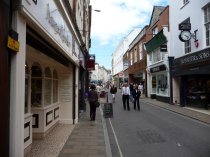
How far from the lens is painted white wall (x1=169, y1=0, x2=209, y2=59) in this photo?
10625 millimetres

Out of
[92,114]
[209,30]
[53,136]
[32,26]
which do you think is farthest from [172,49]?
[32,26]

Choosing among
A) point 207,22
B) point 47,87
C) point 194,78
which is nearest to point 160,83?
point 194,78

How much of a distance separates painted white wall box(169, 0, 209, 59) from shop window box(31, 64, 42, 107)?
965 centimetres

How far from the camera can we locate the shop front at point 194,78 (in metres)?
10.5

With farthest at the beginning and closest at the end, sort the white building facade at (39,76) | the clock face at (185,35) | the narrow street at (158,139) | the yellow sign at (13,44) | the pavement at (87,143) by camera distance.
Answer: the clock face at (185,35) → the narrow street at (158,139) → the pavement at (87,143) → the white building facade at (39,76) → the yellow sign at (13,44)

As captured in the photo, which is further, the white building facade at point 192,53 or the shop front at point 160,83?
the shop front at point 160,83

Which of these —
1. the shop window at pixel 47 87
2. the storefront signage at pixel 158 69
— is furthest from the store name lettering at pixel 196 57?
the shop window at pixel 47 87

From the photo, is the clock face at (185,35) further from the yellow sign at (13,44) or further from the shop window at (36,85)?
the yellow sign at (13,44)

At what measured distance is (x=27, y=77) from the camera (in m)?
4.72

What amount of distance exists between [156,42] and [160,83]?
4171 mm

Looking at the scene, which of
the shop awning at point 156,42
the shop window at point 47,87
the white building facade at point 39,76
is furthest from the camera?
the shop awning at point 156,42

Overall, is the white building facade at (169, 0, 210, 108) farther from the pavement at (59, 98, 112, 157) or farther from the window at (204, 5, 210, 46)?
the pavement at (59, 98, 112, 157)

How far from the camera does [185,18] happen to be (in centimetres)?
1255

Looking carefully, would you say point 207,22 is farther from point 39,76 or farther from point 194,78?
point 39,76
